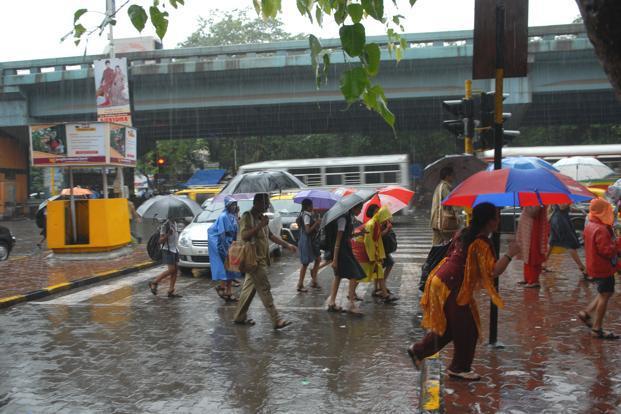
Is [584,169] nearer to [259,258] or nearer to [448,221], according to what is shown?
[448,221]

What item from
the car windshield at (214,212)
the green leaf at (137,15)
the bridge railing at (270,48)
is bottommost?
the car windshield at (214,212)

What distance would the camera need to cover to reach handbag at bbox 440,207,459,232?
8.45m

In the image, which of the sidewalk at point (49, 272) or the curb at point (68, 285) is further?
the sidewalk at point (49, 272)

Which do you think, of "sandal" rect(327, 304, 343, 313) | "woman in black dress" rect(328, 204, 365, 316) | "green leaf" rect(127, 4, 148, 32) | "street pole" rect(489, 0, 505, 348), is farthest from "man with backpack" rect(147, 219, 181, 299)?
"green leaf" rect(127, 4, 148, 32)

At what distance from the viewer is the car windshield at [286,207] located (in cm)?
1540

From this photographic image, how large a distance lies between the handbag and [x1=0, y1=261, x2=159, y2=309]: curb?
6666 millimetres

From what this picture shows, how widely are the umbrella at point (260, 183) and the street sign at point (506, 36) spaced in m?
12.9

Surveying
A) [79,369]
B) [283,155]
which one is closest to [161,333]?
[79,369]

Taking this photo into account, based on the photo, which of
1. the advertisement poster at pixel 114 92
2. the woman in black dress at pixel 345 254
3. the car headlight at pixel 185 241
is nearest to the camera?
the woman in black dress at pixel 345 254

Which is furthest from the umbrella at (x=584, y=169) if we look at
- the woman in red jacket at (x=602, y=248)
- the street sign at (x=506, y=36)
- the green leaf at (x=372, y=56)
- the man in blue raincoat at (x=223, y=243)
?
the green leaf at (x=372, y=56)

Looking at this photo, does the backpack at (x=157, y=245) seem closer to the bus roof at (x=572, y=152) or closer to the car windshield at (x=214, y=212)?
the car windshield at (x=214, y=212)

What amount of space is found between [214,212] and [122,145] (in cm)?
345

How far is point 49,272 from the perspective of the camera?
472 inches

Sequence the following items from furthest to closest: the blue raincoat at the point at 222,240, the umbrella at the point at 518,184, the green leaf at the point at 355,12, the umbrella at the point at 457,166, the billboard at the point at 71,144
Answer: the billboard at the point at 71,144 < the blue raincoat at the point at 222,240 < the umbrella at the point at 457,166 < the umbrella at the point at 518,184 < the green leaf at the point at 355,12
